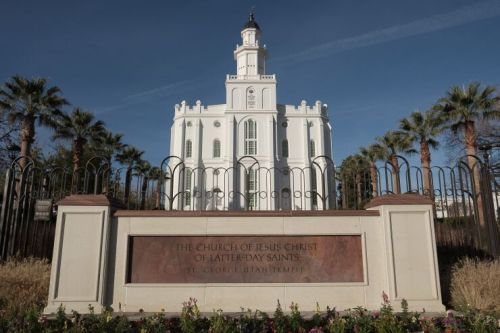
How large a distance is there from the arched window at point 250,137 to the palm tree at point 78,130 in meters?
21.0

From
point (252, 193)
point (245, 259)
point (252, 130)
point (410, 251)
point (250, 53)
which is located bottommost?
point (245, 259)

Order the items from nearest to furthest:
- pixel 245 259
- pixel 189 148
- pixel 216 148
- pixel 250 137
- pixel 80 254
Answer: pixel 80 254, pixel 245 259, pixel 189 148, pixel 250 137, pixel 216 148

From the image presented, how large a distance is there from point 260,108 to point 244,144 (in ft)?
16.7

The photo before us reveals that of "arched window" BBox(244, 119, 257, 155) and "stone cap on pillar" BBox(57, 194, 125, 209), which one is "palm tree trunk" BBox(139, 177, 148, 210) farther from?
"arched window" BBox(244, 119, 257, 155)

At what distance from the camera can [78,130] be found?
98.6 feet

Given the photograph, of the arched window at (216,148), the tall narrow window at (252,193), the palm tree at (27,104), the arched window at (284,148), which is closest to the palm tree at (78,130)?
the palm tree at (27,104)

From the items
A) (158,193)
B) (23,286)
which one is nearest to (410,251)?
(158,193)

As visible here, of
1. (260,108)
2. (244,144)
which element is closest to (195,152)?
(244,144)

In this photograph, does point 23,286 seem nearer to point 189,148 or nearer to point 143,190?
point 143,190

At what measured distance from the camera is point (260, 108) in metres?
49.8

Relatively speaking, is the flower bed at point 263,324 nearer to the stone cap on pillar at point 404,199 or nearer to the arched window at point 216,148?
the stone cap on pillar at point 404,199

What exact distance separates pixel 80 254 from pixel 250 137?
42.8 metres

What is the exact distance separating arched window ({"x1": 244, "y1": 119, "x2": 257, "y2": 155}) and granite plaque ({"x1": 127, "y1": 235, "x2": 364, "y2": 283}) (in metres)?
41.7

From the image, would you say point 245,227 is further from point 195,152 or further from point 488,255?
point 195,152
